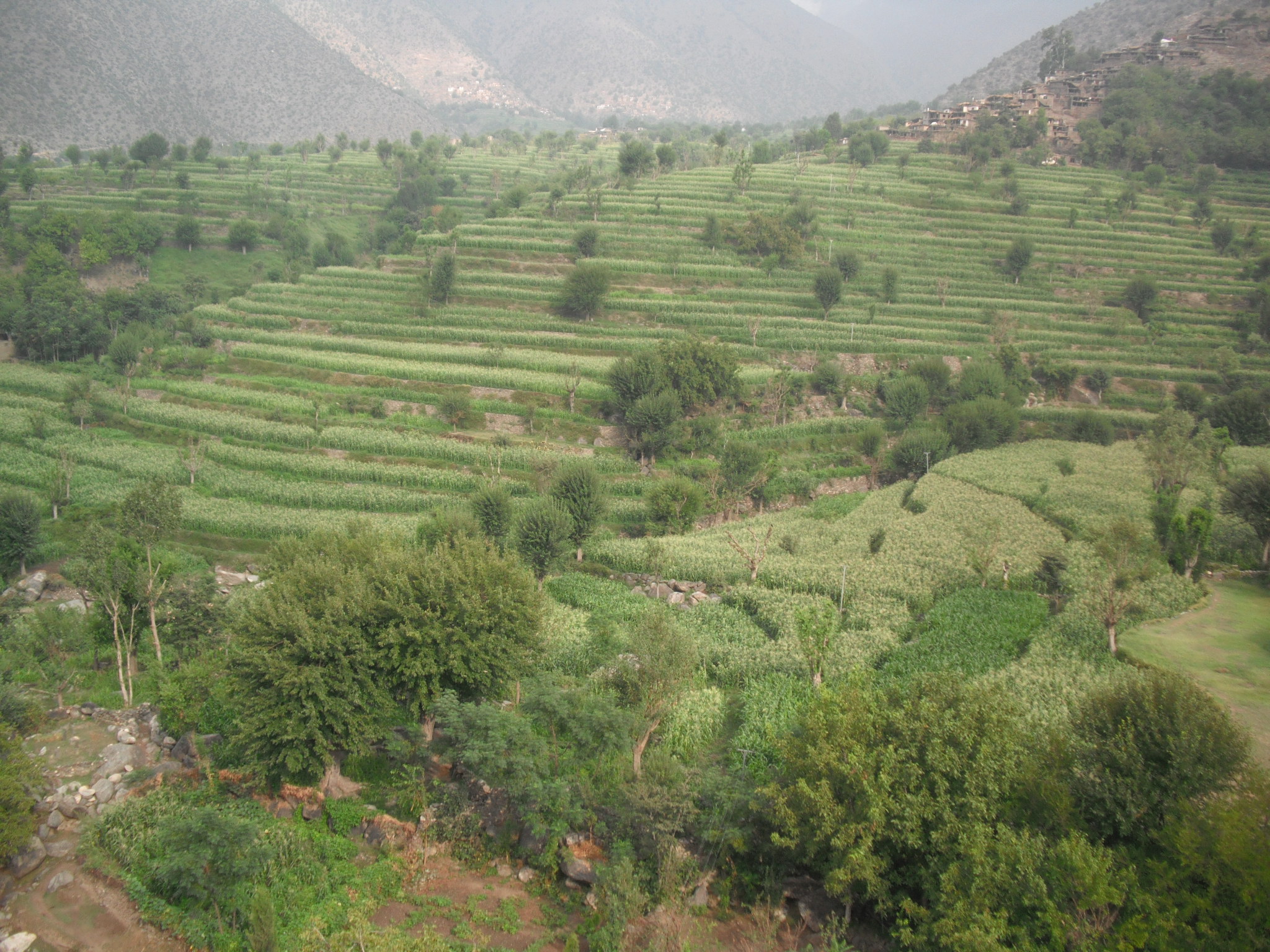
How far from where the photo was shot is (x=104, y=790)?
72.2ft

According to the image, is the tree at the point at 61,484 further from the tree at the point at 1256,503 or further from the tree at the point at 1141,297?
the tree at the point at 1141,297

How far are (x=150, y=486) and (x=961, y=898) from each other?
33343mm

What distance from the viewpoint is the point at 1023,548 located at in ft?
123

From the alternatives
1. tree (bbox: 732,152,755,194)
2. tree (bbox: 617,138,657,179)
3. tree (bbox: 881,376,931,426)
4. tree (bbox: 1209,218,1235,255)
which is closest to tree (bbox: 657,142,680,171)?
tree (bbox: 617,138,657,179)

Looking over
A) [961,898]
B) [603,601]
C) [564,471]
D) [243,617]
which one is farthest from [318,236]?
[961,898]

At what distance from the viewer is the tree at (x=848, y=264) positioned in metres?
78.2

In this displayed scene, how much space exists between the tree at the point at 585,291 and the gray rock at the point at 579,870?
5860cm

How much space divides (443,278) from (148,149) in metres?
66.9

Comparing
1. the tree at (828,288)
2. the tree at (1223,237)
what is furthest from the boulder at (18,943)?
the tree at (1223,237)

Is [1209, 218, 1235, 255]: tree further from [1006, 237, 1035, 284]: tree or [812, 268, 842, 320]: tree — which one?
[812, 268, 842, 320]: tree

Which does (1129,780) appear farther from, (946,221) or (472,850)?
(946,221)

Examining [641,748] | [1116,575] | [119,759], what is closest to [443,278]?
[119,759]

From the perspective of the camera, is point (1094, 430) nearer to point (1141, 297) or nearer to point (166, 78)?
point (1141, 297)

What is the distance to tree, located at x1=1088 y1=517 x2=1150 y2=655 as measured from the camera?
2758 centimetres
